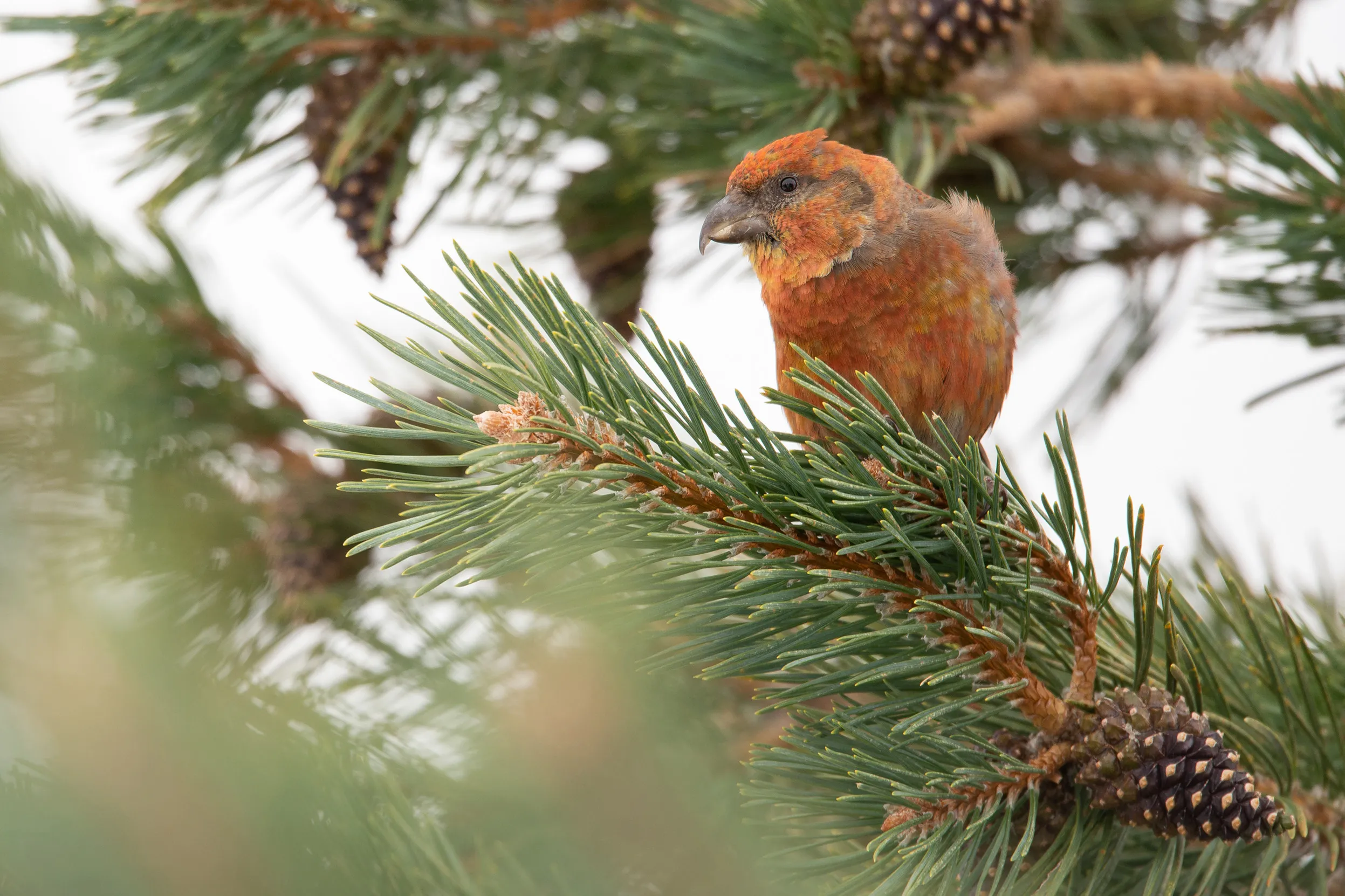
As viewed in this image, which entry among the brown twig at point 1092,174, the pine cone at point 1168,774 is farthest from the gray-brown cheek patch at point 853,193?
the pine cone at point 1168,774

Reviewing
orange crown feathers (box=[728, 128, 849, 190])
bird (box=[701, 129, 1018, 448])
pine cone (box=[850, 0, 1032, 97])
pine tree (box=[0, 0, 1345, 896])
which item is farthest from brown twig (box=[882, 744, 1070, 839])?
pine cone (box=[850, 0, 1032, 97])

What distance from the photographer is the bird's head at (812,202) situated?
5.43 feet

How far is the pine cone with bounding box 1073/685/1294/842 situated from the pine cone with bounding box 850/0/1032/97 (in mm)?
945

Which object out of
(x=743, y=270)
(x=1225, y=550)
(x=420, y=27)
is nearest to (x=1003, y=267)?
(x=743, y=270)

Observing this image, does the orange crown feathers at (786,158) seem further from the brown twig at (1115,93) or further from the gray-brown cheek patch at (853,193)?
the brown twig at (1115,93)

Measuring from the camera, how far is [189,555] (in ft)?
6.37

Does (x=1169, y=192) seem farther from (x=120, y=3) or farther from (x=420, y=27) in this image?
(x=120, y=3)

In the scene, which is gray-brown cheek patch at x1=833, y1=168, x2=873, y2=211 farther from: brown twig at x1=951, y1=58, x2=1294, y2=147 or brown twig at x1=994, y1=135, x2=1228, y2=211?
brown twig at x1=994, y1=135, x2=1228, y2=211

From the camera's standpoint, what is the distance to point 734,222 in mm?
1729

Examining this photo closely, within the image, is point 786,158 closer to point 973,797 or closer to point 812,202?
point 812,202

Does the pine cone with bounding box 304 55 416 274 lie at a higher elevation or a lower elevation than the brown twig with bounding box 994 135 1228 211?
higher

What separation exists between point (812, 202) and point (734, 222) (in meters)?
0.12

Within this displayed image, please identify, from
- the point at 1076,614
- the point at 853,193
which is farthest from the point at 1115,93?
the point at 1076,614

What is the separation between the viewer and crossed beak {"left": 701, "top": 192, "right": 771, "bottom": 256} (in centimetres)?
173
